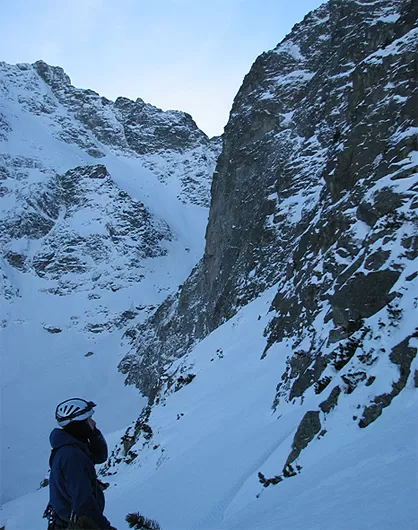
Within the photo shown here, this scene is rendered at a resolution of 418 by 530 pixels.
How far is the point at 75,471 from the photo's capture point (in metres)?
3.44

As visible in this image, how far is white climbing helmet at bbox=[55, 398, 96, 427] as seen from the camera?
3.64 meters

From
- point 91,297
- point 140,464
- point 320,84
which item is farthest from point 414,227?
point 91,297

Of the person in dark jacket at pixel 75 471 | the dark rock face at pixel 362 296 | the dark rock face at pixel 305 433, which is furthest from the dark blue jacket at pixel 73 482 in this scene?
the dark rock face at pixel 362 296

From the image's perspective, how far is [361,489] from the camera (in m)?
3.84

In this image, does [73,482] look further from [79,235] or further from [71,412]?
[79,235]

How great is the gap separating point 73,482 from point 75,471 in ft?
0.25

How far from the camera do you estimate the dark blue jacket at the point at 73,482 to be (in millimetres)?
3352

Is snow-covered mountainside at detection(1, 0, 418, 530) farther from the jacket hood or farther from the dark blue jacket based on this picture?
the jacket hood

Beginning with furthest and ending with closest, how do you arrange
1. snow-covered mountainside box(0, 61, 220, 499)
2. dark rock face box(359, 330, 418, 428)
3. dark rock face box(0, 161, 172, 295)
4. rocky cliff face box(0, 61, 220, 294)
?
1. rocky cliff face box(0, 61, 220, 294)
2. dark rock face box(0, 161, 172, 295)
3. snow-covered mountainside box(0, 61, 220, 499)
4. dark rock face box(359, 330, 418, 428)

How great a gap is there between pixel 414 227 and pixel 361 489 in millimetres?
6540

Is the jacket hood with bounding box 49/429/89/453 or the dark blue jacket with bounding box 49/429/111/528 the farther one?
the jacket hood with bounding box 49/429/89/453

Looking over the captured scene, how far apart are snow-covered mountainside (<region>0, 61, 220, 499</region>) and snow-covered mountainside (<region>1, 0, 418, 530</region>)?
24.8 ft

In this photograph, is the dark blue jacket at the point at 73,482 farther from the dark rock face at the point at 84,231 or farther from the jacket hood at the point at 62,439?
the dark rock face at the point at 84,231

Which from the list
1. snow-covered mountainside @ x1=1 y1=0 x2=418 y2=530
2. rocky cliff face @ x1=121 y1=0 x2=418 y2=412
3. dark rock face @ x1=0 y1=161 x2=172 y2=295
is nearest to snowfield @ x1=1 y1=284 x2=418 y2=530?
snow-covered mountainside @ x1=1 y1=0 x2=418 y2=530
